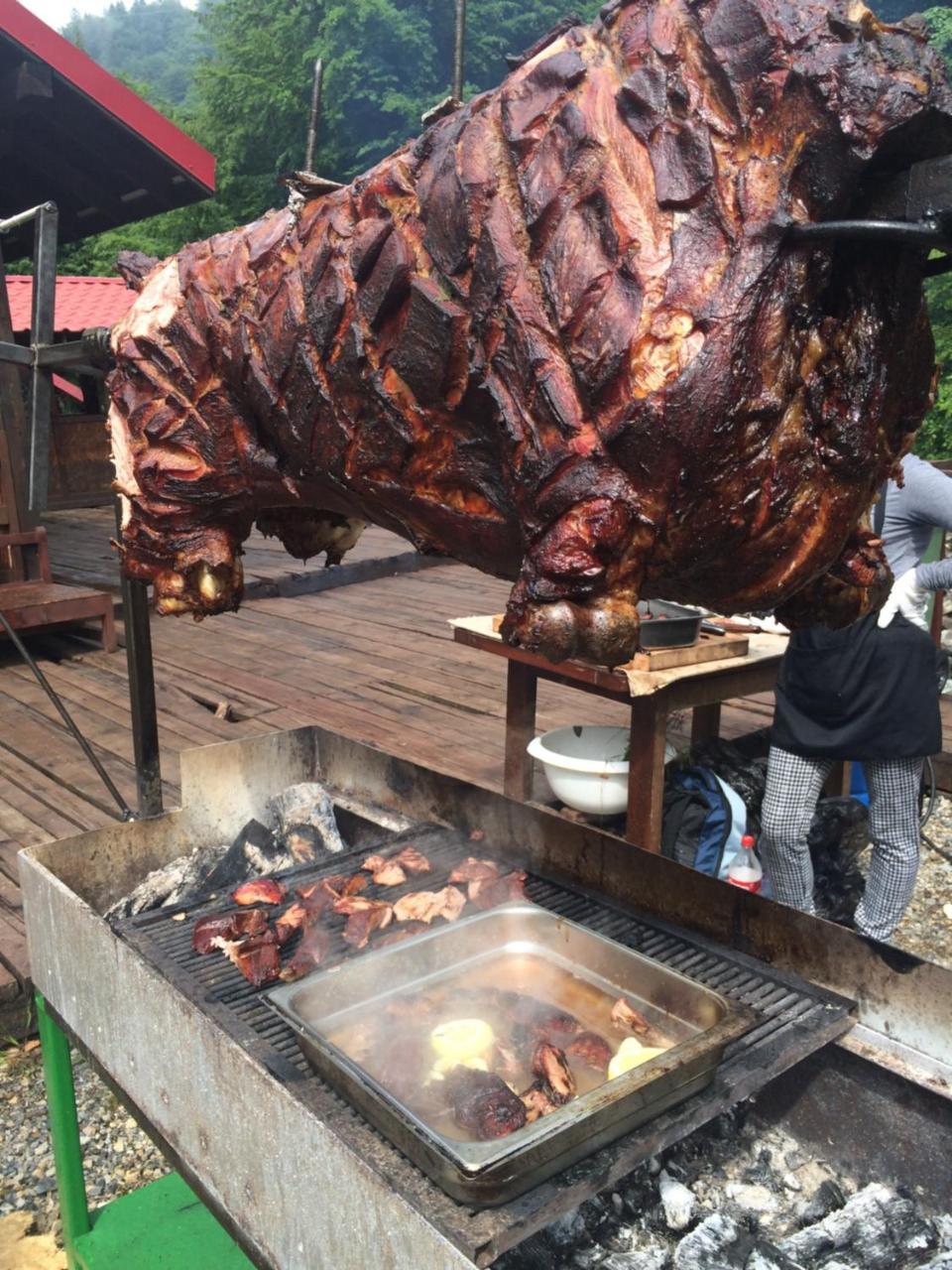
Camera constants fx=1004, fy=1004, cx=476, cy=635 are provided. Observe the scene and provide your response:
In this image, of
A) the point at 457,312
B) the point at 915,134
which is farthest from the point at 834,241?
the point at 457,312

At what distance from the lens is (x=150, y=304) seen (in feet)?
6.98

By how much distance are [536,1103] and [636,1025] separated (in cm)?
31

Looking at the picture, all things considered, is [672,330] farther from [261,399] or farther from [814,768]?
[814,768]

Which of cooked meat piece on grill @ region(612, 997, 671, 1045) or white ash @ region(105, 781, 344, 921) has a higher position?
cooked meat piece on grill @ region(612, 997, 671, 1045)

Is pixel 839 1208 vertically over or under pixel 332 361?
under

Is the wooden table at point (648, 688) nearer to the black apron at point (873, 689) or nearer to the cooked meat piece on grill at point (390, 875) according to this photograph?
the black apron at point (873, 689)

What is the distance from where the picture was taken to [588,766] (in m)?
3.93

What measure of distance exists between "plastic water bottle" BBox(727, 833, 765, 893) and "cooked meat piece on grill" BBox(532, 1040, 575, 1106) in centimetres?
185

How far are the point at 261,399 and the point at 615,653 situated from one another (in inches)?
36.1

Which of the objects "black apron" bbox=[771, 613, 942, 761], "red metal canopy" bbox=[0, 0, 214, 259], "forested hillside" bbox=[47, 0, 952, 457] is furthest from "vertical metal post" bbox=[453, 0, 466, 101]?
"forested hillside" bbox=[47, 0, 952, 457]

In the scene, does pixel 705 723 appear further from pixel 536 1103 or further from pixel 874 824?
pixel 536 1103

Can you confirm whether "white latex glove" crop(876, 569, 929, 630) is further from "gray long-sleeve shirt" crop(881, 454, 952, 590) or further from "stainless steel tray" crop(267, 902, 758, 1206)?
"stainless steel tray" crop(267, 902, 758, 1206)

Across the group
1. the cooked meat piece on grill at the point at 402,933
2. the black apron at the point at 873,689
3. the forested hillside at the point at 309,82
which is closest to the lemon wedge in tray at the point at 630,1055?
Answer: the cooked meat piece on grill at the point at 402,933

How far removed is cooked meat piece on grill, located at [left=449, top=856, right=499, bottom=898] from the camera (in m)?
2.55
